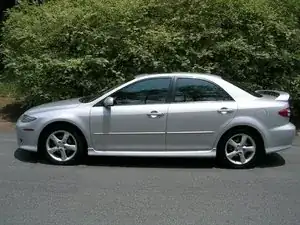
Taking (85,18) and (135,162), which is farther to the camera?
(85,18)

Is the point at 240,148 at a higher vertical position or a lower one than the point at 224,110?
lower

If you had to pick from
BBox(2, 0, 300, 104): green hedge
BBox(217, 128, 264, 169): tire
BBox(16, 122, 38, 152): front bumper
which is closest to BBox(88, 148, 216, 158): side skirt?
BBox(217, 128, 264, 169): tire

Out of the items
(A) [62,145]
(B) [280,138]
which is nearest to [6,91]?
(A) [62,145]

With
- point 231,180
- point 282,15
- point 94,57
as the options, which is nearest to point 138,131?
point 231,180

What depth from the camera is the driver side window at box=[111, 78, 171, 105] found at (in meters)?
8.05

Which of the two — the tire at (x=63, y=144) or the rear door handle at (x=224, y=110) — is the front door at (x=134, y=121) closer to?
the tire at (x=63, y=144)

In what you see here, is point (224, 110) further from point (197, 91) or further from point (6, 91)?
point (6, 91)

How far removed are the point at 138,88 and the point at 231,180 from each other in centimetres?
195

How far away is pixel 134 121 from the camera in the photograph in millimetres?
7910

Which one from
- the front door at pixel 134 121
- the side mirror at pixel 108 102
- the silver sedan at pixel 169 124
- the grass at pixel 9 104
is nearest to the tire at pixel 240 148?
the silver sedan at pixel 169 124

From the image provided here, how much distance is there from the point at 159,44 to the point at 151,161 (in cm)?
347

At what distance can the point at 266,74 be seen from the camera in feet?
38.3

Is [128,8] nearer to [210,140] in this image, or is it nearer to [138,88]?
[138,88]

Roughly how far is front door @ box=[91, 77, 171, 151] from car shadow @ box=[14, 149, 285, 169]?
1.18 ft
